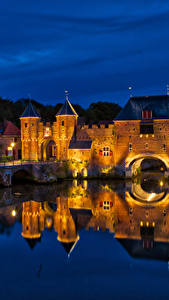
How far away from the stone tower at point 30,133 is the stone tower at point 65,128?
9.60ft


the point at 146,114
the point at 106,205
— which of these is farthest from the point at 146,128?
the point at 106,205

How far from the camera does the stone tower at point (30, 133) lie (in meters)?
37.8

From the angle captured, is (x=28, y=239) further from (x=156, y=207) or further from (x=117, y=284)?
(x=156, y=207)

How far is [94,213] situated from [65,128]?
16938mm

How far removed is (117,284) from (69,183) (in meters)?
22.4

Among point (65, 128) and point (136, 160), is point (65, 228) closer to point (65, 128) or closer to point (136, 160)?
point (136, 160)

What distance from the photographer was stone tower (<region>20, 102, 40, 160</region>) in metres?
37.8

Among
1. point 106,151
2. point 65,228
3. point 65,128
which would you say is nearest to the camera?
point 65,228

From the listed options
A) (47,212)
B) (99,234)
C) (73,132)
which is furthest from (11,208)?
(73,132)

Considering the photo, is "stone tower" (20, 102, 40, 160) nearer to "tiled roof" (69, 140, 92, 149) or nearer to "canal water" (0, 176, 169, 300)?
"tiled roof" (69, 140, 92, 149)

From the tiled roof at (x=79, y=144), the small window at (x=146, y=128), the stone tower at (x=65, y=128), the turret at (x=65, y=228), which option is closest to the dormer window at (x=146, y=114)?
the small window at (x=146, y=128)

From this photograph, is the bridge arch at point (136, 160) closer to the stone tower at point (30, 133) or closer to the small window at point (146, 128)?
the small window at point (146, 128)

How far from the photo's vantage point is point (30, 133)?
3803cm

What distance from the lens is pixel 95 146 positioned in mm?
36719
